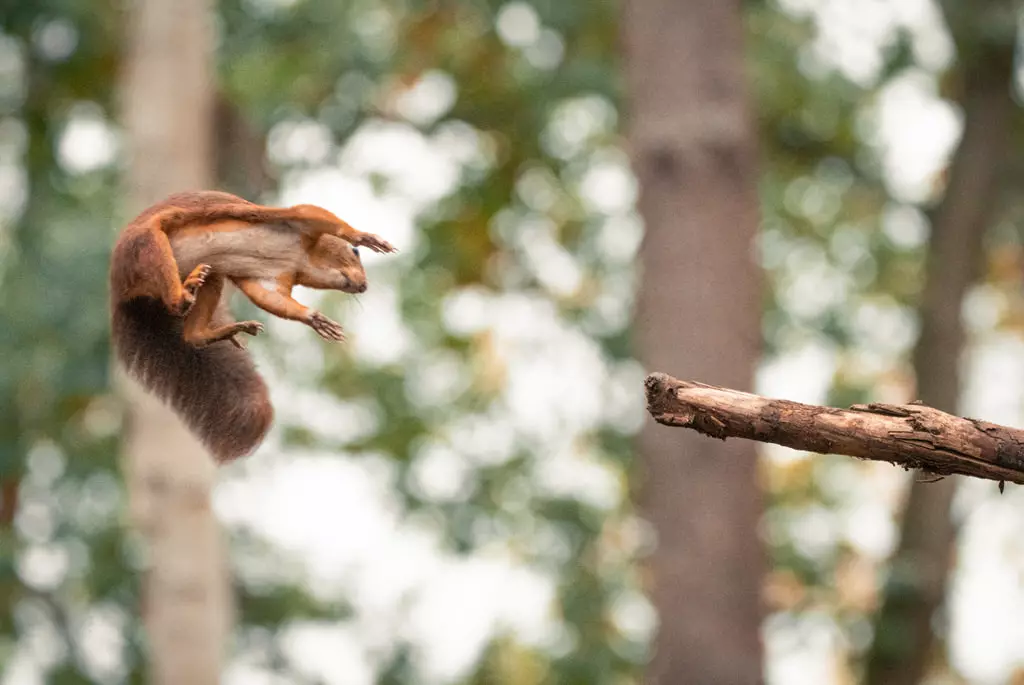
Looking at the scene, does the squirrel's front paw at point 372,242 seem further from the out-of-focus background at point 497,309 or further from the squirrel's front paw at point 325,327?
the out-of-focus background at point 497,309

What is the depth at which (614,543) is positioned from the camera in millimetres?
9820

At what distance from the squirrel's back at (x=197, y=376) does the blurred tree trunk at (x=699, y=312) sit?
3573 millimetres

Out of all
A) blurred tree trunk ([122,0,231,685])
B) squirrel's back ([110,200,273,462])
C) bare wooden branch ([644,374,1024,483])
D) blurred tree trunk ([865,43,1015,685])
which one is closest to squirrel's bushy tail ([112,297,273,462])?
squirrel's back ([110,200,273,462])

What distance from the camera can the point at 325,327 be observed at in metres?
1.15

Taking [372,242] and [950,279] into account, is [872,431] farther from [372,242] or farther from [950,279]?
[950,279]

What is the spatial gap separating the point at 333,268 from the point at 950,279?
24.0ft

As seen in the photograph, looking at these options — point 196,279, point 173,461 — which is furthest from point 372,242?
point 173,461

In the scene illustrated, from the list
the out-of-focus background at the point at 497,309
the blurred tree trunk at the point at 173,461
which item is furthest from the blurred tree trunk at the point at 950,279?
the blurred tree trunk at the point at 173,461

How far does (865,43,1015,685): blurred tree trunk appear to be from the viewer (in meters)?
7.64

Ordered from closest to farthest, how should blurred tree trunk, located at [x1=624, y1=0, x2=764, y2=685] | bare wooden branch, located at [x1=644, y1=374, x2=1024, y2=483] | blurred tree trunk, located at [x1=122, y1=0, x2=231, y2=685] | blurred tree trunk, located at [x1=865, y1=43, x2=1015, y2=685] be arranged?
bare wooden branch, located at [x1=644, y1=374, x2=1024, y2=483], blurred tree trunk, located at [x1=624, y1=0, x2=764, y2=685], blurred tree trunk, located at [x1=122, y1=0, x2=231, y2=685], blurred tree trunk, located at [x1=865, y1=43, x2=1015, y2=685]

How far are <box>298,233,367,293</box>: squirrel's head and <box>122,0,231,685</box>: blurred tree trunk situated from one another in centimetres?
463

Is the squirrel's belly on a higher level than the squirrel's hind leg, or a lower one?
higher

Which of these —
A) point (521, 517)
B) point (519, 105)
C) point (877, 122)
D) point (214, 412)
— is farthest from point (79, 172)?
point (214, 412)

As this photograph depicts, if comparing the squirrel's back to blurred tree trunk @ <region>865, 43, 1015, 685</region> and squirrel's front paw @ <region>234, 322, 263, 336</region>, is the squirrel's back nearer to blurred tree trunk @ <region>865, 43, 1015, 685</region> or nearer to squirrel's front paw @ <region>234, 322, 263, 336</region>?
squirrel's front paw @ <region>234, 322, 263, 336</region>
